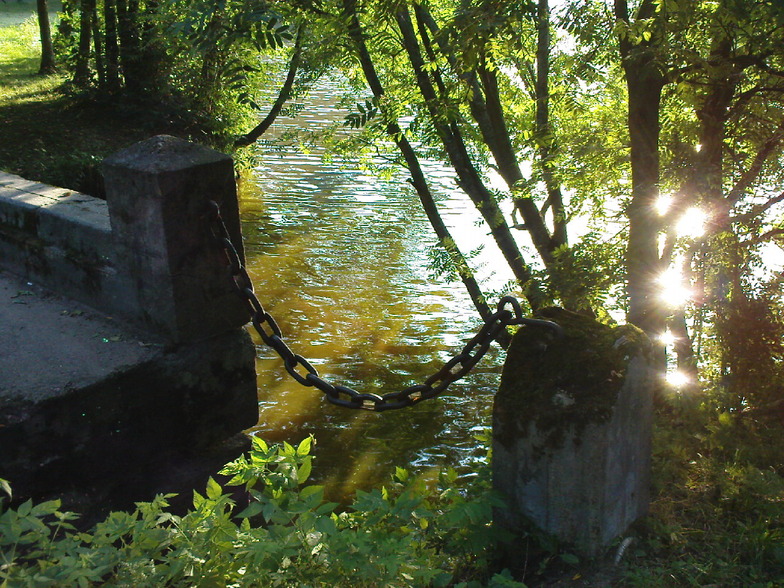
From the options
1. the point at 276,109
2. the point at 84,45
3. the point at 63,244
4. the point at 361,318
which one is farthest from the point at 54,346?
the point at 84,45

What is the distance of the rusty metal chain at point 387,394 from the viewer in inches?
137

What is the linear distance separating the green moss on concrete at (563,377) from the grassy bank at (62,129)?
980cm

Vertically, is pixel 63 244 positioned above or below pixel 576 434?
above

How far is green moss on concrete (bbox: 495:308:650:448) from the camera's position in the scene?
10.5 feet

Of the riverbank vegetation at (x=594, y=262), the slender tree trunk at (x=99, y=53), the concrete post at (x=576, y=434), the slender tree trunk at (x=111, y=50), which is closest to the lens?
the riverbank vegetation at (x=594, y=262)

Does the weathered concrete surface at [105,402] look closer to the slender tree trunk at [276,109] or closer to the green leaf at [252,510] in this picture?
the green leaf at [252,510]

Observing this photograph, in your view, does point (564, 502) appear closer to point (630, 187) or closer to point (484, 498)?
point (484, 498)

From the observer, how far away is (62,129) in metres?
14.1

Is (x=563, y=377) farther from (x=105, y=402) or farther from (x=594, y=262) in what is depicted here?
(x=594, y=262)

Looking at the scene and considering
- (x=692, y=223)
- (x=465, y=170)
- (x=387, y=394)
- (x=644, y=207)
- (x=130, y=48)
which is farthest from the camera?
(x=130, y=48)

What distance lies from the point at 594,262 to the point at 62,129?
11414 mm

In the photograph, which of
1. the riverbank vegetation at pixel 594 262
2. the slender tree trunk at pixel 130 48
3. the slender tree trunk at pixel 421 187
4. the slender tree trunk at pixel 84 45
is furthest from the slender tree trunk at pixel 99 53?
the slender tree trunk at pixel 421 187

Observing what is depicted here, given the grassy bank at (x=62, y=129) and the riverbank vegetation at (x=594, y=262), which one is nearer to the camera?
the riverbank vegetation at (x=594, y=262)

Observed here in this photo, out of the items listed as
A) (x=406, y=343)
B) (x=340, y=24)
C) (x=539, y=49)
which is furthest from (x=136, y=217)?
(x=406, y=343)
